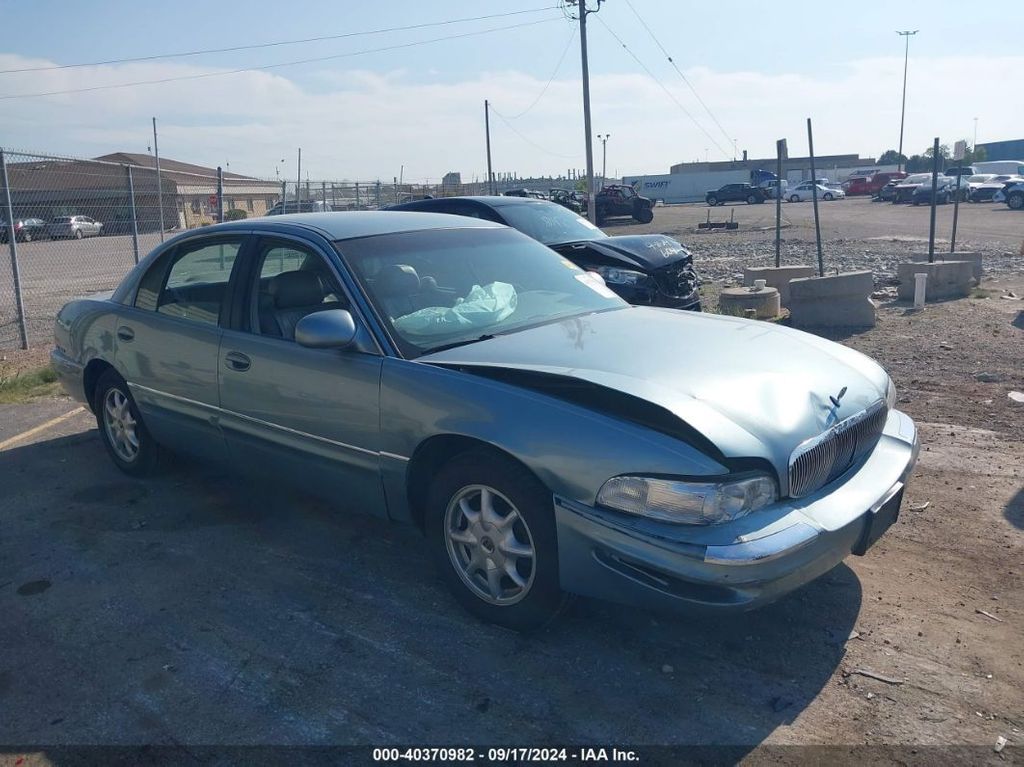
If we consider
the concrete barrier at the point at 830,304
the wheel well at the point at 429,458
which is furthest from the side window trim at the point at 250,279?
the concrete barrier at the point at 830,304

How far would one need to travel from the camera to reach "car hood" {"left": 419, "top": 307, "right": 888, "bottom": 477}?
317cm

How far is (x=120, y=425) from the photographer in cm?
559

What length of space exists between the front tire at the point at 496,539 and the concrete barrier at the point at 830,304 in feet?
23.1

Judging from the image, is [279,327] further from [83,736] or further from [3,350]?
[3,350]

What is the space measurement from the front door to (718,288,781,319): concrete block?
675 cm

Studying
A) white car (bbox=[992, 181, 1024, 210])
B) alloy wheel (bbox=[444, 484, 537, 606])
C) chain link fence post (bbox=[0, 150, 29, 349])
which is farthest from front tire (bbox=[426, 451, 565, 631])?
white car (bbox=[992, 181, 1024, 210])

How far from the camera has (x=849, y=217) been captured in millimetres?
33875

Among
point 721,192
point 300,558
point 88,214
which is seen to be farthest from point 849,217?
point 300,558

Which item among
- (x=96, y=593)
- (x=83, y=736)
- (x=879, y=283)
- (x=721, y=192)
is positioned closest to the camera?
(x=83, y=736)

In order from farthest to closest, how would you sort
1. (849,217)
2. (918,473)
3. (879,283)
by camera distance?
(849,217) → (879,283) → (918,473)

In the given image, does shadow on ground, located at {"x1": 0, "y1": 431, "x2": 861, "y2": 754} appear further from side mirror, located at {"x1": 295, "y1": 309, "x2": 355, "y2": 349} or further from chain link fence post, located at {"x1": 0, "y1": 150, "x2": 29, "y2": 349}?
chain link fence post, located at {"x1": 0, "y1": 150, "x2": 29, "y2": 349}

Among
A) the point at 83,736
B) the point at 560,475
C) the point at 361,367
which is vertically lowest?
the point at 83,736

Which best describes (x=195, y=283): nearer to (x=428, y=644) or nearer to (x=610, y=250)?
(x=428, y=644)

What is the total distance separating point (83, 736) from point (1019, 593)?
3793 millimetres
